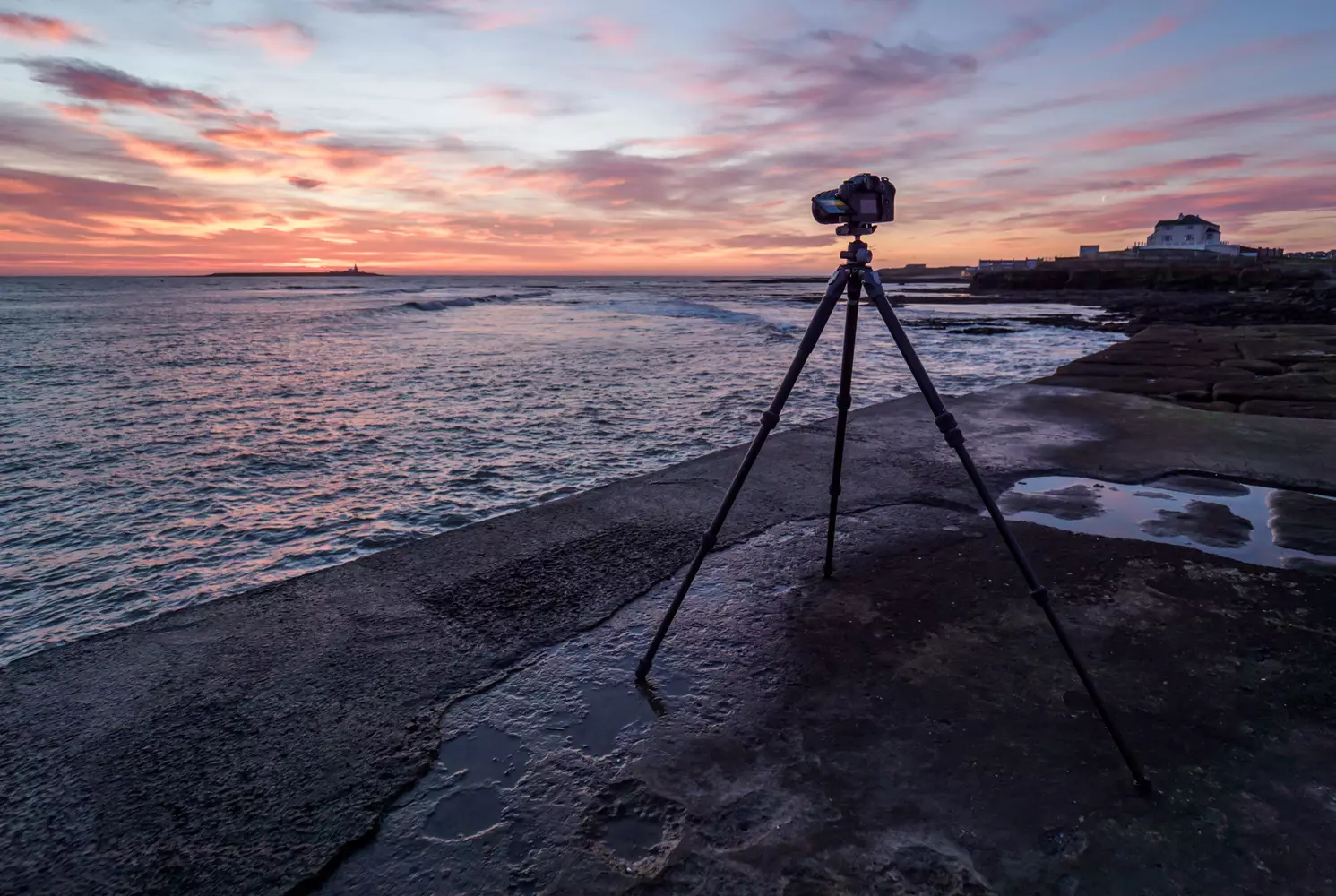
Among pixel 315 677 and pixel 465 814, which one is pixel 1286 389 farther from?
pixel 315 677

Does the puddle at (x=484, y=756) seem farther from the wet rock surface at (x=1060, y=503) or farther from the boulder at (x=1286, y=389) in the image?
the boulder at (x=1286, y=389)

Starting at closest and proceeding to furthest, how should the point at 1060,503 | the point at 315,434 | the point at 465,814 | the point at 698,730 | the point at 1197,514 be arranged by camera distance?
the point at 465,814 → the point at 698,730 → the point at 1197,514 → the point at 1060,503 → the point at 315,434

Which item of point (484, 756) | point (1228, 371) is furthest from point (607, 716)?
point (1228, 371)

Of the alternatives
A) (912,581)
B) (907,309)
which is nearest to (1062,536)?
(912,581)

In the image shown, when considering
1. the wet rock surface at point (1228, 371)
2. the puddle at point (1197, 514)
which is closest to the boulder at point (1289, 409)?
the wet rock surface at point (1228, 371)

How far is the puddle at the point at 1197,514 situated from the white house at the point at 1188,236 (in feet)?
355

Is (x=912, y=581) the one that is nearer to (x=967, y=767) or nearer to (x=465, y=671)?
(x=967, y=767)

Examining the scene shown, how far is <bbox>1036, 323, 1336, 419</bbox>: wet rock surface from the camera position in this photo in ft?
31.8

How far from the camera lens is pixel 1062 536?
Result: 500 centimetres

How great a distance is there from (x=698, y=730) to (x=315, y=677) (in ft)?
6.79

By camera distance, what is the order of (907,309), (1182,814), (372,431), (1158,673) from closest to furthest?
(1182,814), (1158,673), (372,431), (907,309)

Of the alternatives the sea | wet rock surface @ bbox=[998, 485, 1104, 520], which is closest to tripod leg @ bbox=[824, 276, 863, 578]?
wet rock surface @ bbox=[998, 485, 1104, 520]

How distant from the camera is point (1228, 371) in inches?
474

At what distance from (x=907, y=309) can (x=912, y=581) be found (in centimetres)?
4688
